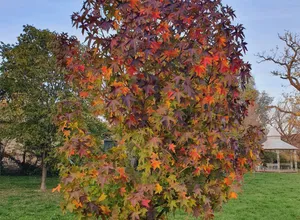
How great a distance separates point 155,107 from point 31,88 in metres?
8.82

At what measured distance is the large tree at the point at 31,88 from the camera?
396 inches

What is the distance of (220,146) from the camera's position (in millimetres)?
2600

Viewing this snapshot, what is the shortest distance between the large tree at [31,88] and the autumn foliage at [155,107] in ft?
25.8

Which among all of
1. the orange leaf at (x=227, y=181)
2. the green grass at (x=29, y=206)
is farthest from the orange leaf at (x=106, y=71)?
the green grass at (x=29, y=206)

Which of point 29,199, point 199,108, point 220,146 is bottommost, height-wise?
point 29,199

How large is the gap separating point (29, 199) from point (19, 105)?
3.24 m

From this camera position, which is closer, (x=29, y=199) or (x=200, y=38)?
(x=200, y=38)

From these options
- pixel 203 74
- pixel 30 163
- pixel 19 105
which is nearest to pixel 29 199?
pixel 19 105

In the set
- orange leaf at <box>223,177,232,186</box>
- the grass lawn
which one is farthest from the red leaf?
the grass lawn

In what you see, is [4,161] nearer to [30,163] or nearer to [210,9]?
[30,163]

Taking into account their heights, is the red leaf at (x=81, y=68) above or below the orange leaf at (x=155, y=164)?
above

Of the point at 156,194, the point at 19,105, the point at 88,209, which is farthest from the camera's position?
the point at 19,105

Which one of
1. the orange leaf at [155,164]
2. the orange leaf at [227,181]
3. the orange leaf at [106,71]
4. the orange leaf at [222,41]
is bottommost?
the orange leaf at [227,181]

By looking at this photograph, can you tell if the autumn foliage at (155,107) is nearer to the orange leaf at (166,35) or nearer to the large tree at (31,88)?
the orange leaf at (166,35)
